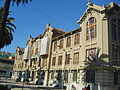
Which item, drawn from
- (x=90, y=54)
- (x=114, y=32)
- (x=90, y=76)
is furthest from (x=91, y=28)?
(x=90, y=76)

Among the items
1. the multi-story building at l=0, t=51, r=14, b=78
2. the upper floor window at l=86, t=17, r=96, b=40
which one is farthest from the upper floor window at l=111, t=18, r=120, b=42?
the multi-story building at l=0, t=51, r=14, b=78

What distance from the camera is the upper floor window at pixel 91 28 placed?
1035 inches

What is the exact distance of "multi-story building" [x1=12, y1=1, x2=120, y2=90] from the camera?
2278 cm

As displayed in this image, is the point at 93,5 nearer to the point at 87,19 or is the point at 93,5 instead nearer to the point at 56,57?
the point at 87,19

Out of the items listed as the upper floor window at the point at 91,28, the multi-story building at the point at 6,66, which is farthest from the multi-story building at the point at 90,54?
the multi-story building at the point at 6,66

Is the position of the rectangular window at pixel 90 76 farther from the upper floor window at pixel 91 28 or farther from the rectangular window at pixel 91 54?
the upper floor window at pixel 91 28

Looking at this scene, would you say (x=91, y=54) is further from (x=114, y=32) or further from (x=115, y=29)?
(x=115, y=29)

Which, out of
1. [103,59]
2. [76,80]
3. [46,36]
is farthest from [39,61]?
[103,59]

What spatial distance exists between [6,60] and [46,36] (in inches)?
2139

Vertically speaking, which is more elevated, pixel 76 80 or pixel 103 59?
pixel 103 59

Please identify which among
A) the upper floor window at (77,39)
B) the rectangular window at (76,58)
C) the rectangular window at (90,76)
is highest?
the upper floor window at (77,39)

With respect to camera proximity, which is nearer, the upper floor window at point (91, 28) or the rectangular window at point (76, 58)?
the upper floor window at point (91, 28)

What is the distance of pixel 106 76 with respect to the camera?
22141mm

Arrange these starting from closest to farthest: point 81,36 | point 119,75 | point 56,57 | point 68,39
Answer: point 119,75 < point 81,36 < point 68,39 < point 56,57
